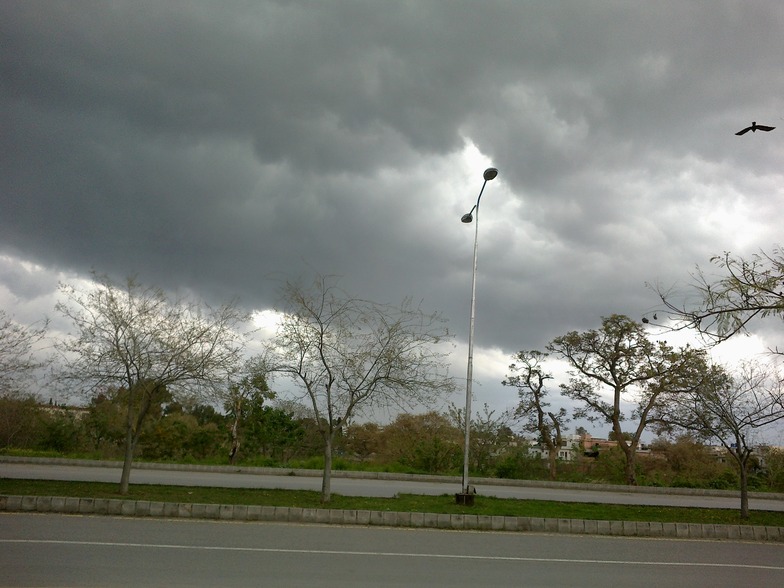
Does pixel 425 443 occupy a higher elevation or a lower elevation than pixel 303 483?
higher

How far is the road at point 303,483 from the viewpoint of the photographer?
20641mm

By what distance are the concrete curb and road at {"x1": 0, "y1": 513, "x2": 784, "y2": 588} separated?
537mm

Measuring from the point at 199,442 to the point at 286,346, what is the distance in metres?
21.7

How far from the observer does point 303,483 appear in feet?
75.8

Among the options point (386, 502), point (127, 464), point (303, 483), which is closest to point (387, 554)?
point (386, 502)

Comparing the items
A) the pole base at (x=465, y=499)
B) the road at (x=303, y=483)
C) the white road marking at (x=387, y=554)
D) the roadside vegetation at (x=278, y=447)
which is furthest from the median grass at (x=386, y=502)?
the roadside vegetation at (x=278, y=447)

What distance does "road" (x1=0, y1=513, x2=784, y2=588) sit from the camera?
833 cm

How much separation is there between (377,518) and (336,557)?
460cm

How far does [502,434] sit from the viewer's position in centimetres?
3331

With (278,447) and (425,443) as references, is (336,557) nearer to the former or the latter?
(425,443)

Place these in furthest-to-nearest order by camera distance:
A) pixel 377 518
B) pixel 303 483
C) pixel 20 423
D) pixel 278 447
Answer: pixel 278 447 < pixel 20 423 < pixel 303 483 < pixel 377 518

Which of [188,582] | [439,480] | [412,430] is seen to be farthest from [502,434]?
[188,582]

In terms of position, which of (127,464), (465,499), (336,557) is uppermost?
(127,464)

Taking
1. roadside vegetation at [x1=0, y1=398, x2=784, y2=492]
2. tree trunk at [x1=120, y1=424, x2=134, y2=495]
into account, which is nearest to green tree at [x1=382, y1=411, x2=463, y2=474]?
roadside vegetation at [x1=0, y1=398, x2=784, y2=492]
